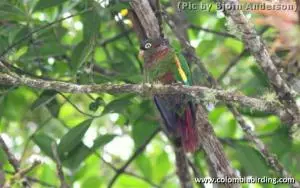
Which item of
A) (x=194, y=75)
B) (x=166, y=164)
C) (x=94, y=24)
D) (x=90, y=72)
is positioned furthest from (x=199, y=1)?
(x=166, y=164)

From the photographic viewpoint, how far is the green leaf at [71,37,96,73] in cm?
271

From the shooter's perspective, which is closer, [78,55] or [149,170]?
[78,55]

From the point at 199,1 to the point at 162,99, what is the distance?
56cm

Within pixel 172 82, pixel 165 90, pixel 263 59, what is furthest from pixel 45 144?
pixel 263 59

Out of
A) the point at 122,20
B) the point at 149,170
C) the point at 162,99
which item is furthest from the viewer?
the point at 149,170

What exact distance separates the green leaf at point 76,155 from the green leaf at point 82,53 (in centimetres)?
54

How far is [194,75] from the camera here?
3223 millimetres

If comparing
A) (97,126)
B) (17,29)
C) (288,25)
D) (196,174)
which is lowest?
(97,126)

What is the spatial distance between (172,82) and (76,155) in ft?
2.16

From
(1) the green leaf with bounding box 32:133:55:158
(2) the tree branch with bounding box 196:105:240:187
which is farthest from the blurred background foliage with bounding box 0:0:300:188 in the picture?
(2) the tree branch with bounding box 196:105:240:187

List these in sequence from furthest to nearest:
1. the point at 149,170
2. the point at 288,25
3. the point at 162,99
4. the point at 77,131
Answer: the point at 149,170 < the point at 162,99 < the point at 77,131 < the point at 288,25

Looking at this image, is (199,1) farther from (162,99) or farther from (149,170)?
(149,170)

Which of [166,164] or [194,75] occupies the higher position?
[194,75]

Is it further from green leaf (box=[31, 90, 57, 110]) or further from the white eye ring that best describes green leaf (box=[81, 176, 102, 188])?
the white eye ring
